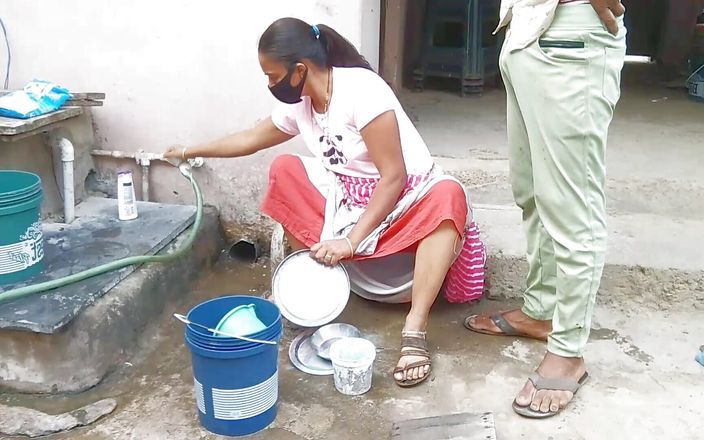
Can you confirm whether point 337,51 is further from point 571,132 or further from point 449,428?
point 449,428

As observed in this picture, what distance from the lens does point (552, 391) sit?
2.16 m

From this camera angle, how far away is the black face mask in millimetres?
2336

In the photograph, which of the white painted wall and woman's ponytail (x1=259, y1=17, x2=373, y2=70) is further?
the white painted wall

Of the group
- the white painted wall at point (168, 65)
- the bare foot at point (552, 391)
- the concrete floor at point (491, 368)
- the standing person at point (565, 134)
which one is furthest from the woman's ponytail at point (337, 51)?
the bare foot at point (552, 391)

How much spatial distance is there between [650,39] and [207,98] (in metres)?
4.25

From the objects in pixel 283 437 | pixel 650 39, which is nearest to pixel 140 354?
pixel 283 437

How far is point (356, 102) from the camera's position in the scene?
2383mm

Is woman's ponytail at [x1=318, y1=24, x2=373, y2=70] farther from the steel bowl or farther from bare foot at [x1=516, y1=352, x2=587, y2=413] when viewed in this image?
bare foot at [x1=516, y1=352, x2=587, y2=413]

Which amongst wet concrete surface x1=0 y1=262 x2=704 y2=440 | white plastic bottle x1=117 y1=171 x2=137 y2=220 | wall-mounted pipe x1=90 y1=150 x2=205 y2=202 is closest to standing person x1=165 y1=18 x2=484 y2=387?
wet concrete surface x1=0 y1=262 x2=704 y2=440

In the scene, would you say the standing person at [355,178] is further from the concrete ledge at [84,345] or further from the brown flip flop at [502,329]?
the concrete ledge at [84,345]

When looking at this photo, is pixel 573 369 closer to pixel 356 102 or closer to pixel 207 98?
pixel 356 102

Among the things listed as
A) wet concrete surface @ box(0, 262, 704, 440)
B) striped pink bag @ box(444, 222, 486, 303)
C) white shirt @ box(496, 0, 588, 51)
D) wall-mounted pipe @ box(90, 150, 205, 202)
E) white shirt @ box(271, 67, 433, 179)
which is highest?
white shirt @ box(496, 0, 588, 51)

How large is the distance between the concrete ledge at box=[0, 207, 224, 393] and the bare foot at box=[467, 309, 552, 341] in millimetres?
1202

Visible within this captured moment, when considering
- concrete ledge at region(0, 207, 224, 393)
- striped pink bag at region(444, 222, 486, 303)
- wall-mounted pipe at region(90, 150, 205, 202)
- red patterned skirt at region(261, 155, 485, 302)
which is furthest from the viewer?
wall-mounted pipe at region(90, 150, 205, 202)
